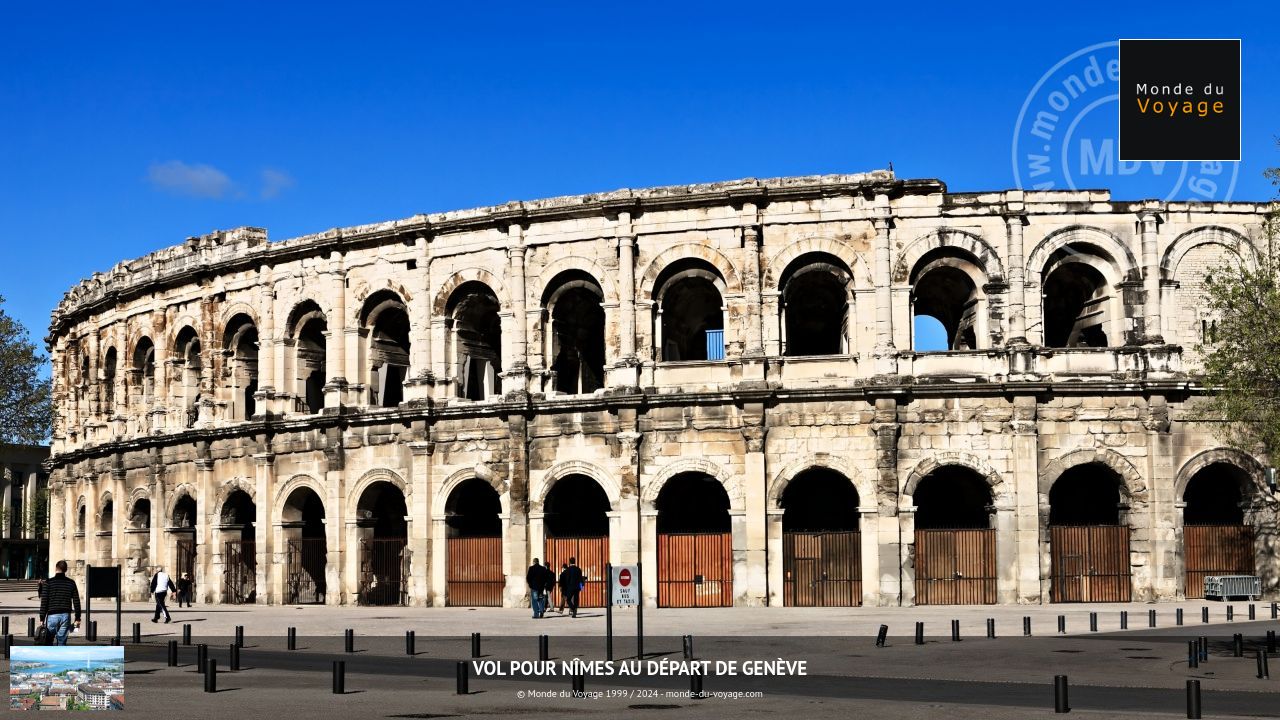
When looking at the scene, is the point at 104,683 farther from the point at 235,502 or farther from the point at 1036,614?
the point at 235,502

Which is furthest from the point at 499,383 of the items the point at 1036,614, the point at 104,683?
the point at 104,683

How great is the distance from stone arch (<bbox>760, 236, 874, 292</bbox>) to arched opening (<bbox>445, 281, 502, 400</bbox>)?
276 inches

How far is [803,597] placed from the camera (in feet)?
109

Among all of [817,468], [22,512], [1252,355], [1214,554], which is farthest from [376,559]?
[22,512]

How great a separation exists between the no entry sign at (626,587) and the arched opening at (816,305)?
15121mm

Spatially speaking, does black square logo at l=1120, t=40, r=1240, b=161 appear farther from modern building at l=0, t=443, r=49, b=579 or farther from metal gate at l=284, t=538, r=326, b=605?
modern building at l=0, t=443, r=49, b=579

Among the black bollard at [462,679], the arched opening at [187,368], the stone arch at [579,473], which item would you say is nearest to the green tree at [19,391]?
the arched opening at [187,368]

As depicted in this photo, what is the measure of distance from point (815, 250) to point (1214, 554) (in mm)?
11072

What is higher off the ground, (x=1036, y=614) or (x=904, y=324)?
(x=904, y=324)

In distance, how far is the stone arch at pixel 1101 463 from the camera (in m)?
32.8

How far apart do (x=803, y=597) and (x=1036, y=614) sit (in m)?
5.71

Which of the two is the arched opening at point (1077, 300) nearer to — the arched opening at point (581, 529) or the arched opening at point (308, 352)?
the arched opening at point (581, 529)

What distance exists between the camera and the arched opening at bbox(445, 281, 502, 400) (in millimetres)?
36938

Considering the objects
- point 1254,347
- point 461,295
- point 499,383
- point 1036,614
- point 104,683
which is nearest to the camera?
point 104,683
